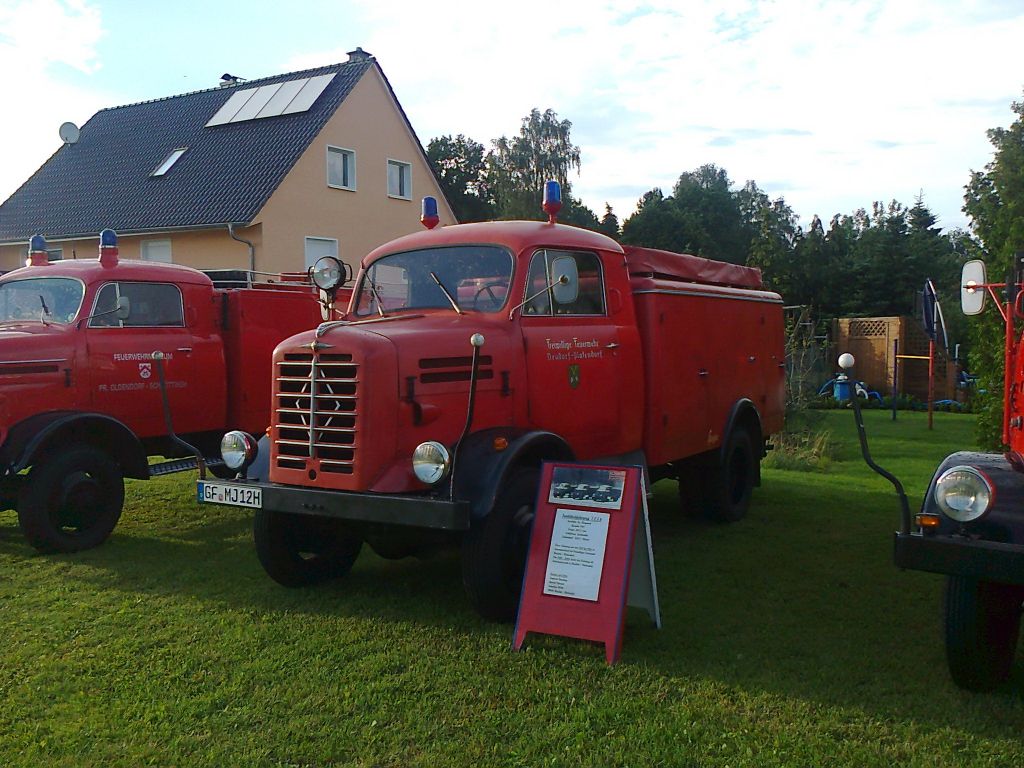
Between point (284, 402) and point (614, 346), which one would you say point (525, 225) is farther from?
point (284, 402)

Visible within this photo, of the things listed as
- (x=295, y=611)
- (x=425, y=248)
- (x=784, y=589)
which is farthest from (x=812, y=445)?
(x=295, y=611)

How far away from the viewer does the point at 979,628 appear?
3957mm

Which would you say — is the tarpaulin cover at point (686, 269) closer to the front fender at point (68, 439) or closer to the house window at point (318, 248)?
the front fender at point (68, 439)

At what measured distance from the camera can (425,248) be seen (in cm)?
605

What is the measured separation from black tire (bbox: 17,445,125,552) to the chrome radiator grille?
8.48ft

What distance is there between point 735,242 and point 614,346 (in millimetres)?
48694

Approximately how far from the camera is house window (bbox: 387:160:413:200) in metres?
24.2

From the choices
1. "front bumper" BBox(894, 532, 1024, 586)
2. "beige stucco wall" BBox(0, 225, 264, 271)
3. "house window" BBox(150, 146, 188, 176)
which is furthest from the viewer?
"house window" BBox(150, 146, 188, 176)

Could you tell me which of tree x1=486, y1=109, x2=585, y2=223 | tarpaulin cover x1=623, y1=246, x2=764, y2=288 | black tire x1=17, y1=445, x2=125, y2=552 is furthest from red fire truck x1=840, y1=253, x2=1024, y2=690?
tree x1=486, y1=109, x2=585, y2=223

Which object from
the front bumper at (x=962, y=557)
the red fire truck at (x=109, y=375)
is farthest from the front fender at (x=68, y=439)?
the front bumper at (x=962, y=557)

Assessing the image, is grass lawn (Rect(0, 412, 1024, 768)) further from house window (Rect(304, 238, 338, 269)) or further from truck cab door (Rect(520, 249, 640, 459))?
house window (Rect(304, 238, 338, 269))

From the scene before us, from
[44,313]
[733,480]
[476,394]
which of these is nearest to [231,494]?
[476,394]

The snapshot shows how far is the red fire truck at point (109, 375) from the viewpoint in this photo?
22.3ft

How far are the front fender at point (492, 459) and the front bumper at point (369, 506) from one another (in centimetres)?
18
